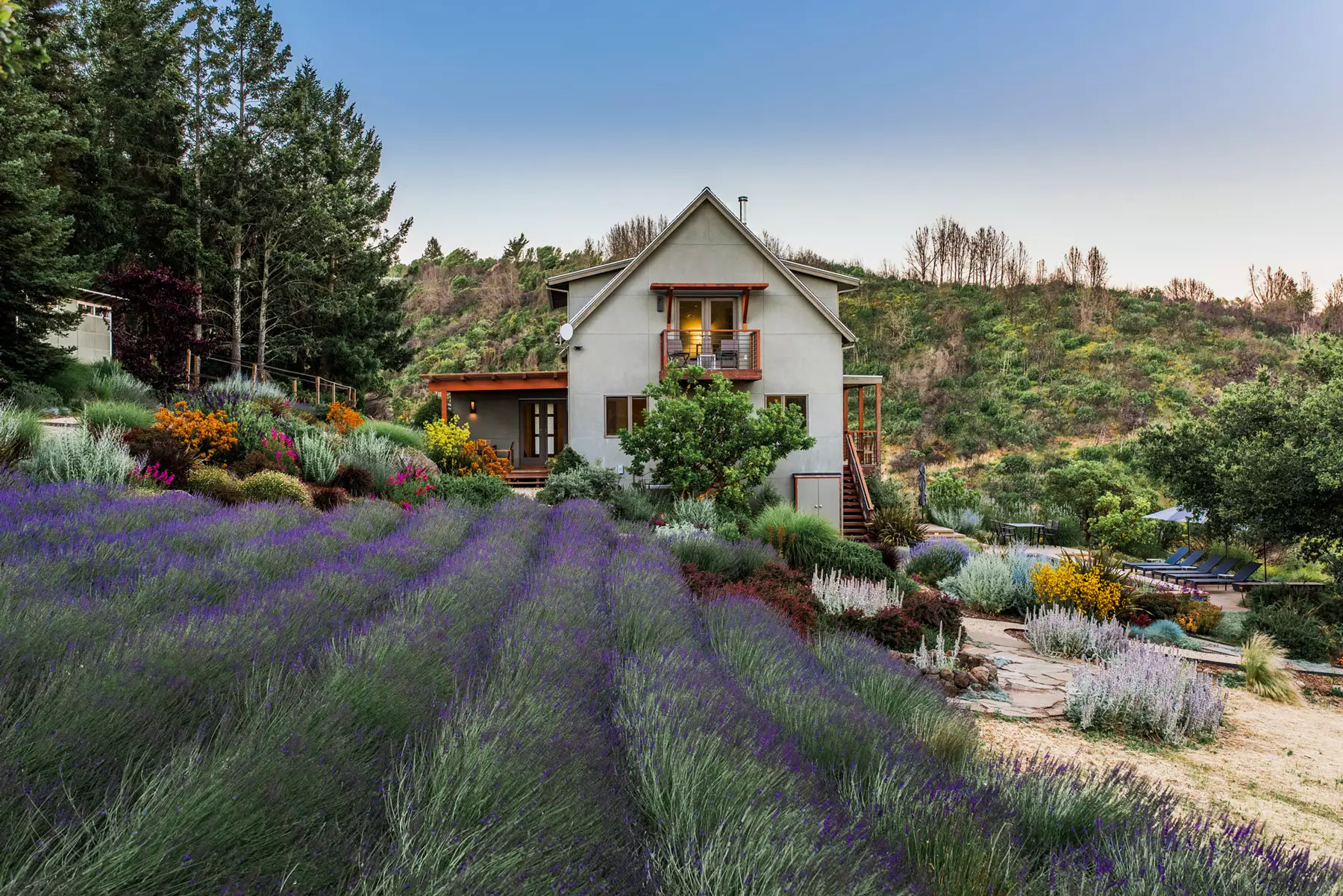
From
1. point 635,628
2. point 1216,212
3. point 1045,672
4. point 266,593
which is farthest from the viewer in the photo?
point 1216,212

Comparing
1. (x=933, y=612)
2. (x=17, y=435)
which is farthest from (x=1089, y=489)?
(x=17, y=435)

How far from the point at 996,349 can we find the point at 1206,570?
2496 cm

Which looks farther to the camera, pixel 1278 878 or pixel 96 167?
pixel 96 167

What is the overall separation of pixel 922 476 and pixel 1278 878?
21.4 m

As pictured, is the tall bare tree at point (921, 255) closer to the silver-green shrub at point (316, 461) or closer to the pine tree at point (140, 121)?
the pine tree at point (140, 121)

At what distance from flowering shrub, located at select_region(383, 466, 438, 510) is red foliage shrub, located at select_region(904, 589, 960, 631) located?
6.76 meters

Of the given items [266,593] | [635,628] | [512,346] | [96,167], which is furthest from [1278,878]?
[512,346]

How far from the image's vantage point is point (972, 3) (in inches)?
697

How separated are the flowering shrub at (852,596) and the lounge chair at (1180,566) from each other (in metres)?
8.48

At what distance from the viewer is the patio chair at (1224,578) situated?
40.3 ft

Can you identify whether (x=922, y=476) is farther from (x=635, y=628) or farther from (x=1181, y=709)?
(x=635, y=628)

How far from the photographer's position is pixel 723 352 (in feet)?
56.4

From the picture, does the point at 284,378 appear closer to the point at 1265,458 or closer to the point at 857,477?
the point at 857,477

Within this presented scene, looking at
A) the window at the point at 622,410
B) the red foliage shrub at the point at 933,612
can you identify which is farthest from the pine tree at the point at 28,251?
the red foliage shrub at the point at 933,612
